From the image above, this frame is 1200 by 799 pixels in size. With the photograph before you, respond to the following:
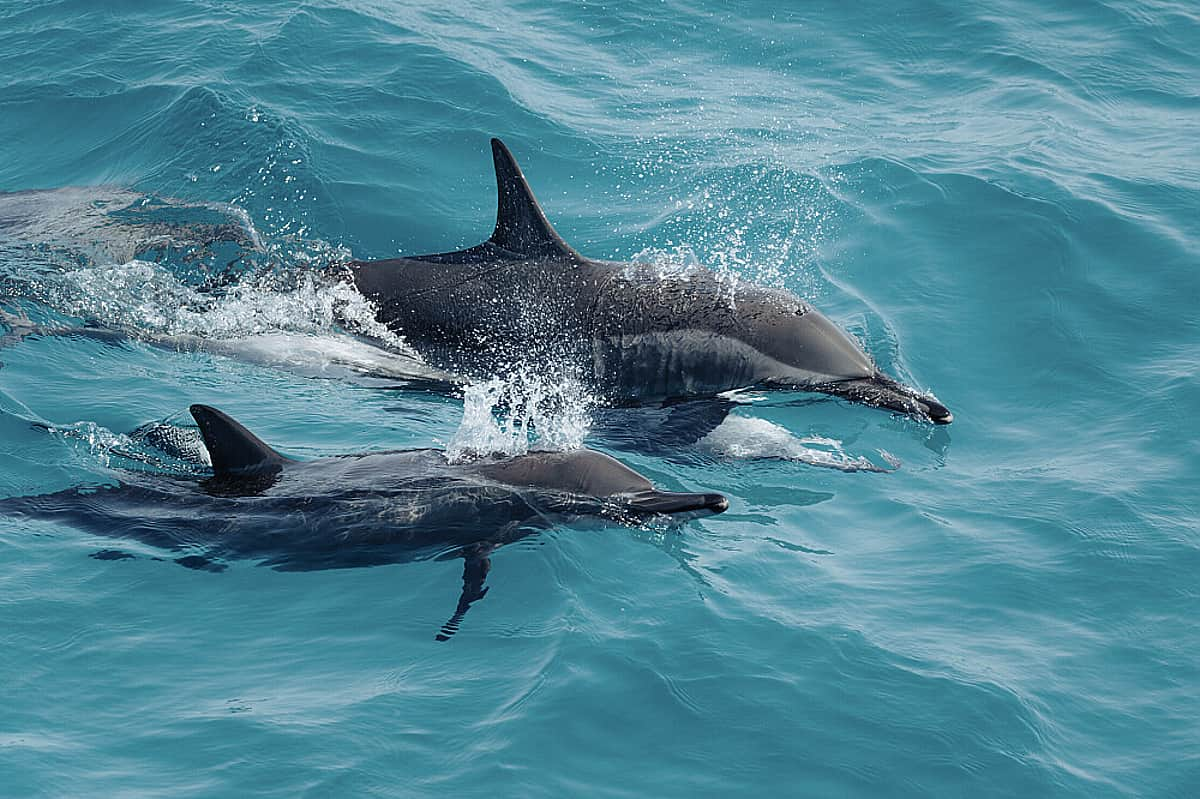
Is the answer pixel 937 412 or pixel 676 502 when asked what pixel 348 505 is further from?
pixel 937 412

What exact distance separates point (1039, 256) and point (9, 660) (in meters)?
9.29

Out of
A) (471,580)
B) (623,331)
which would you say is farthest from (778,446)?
(471,580)

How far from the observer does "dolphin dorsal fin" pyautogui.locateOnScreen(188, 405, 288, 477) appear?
760cm

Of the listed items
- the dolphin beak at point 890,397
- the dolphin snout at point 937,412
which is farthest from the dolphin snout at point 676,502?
the dolphin snout at point 937,412

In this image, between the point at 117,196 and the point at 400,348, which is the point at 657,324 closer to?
the point at 400,348

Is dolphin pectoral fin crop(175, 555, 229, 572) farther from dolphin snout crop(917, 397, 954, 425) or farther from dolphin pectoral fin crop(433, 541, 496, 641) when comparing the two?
dolphin snout crop(917, 397, 954, 425)

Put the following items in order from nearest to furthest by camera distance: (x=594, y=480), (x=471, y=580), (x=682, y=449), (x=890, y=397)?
(x=471, y=580), (x=594, y=480), (x=682, y=449), (x=890, y=397)

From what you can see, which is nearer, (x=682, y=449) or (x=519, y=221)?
(x=682, y=449)

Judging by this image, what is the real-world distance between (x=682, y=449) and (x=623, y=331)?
1.11 metres

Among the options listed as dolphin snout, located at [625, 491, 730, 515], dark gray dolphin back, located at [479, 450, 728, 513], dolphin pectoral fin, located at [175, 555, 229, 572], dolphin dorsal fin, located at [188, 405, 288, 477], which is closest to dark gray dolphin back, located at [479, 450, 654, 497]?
dark gray dolphin back, located at [479, 450, 728, 513]

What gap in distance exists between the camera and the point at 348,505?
7.78m

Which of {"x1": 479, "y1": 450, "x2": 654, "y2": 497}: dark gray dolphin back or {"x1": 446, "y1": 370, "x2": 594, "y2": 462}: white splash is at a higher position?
{"x1": 446, "y1": 370, "x2": 594, "y2": 462}: white splash

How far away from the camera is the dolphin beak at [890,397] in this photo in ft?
31.9

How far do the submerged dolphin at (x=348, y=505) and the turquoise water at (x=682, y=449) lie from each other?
0.52 ft
